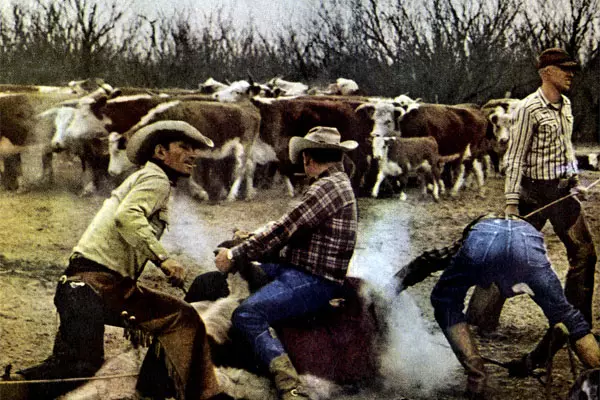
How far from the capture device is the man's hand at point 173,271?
3947 mm

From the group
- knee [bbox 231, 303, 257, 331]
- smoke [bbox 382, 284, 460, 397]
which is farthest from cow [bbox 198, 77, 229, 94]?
smoke [bbox 382, 284, 460, 397]

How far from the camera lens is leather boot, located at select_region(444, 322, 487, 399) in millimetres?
4375

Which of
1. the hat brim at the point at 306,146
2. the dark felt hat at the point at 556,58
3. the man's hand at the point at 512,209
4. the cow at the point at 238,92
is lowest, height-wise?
the man's hand at the point at 512,209

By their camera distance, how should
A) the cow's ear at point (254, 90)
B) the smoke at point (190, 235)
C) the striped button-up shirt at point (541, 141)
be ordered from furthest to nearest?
the cow's ear at point (254, 90), the striped button-up shirt at point (541, 141), the smoke at point (190, 235)

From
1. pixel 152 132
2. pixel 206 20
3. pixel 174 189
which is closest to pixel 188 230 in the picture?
pixel 174 189

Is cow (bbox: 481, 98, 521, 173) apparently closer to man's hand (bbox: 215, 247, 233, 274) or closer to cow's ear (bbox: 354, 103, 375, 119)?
cow's ear (bbox: 354, 103, 375, 119)

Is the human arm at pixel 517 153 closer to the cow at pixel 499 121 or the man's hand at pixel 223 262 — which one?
the cow at pixel 499 121

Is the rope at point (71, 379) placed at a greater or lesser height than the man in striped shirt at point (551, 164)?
lesser

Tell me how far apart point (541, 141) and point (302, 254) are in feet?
5.25

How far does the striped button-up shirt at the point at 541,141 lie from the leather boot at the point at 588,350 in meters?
0.87

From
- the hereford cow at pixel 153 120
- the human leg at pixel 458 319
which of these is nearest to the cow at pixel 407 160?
the human leg at pixel 458 319

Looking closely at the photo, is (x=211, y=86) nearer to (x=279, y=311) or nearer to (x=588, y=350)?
(x=279, y=311)

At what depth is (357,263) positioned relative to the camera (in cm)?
471

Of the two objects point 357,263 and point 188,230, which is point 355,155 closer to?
point 357,263
